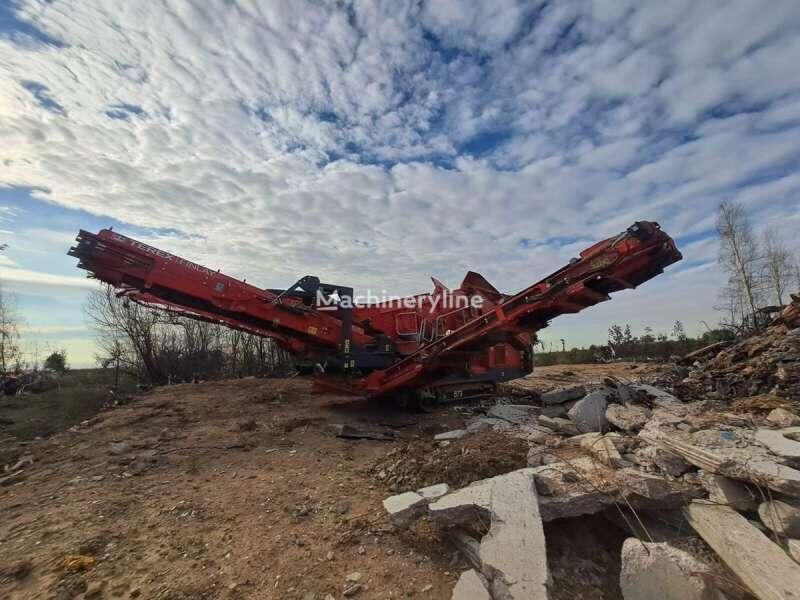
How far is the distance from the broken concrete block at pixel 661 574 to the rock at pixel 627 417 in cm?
303

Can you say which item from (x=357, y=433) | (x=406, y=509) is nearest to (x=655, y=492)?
(x=406, y=509)

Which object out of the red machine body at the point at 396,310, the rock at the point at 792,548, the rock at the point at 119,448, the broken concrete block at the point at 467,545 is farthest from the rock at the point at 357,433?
the rock at the point at 792,548

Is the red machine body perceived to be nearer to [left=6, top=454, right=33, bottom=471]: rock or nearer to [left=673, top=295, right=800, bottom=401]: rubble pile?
[left=6, top=454, right=33, bottom=471]: rock

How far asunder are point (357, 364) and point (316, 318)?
1.30 meters

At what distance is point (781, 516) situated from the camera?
2998 mm

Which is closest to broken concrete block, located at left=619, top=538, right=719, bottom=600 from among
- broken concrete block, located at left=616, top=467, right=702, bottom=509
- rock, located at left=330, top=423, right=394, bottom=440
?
broken concrete block, located at left=616, top=467, right=702, bottom=509

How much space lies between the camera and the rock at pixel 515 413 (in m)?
7.14

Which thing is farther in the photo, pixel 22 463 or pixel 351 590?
pixel 22 463

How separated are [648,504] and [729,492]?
2.15ft

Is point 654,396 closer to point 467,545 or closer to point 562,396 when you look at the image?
point 562,396

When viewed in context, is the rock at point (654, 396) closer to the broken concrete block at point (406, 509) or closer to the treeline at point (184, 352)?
the broken concrete block at point (406, 509)

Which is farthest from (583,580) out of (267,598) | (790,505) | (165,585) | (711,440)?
(165,585)

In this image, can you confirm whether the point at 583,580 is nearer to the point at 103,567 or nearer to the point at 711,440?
the point at 711,440

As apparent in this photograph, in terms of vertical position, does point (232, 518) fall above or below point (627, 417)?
below
